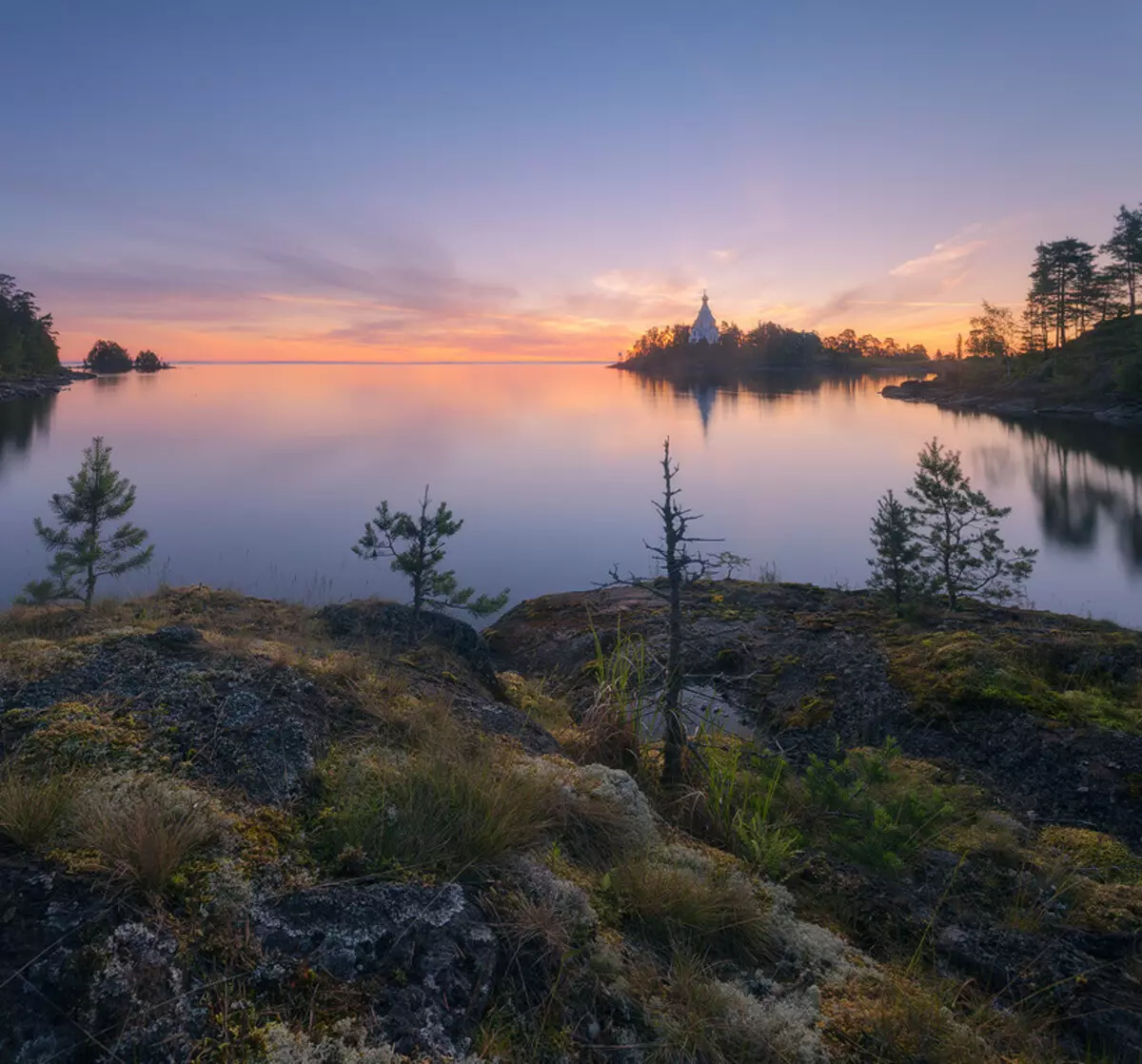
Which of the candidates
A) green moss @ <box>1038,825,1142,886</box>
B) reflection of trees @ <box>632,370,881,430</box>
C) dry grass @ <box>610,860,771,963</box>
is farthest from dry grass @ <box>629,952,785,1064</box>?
reflection of trees @ <box>632,370,881,430</box>

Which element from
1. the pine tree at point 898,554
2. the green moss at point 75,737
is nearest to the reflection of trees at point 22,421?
the pine tree at point 898,554

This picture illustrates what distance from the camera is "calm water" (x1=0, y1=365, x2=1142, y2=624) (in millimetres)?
19812

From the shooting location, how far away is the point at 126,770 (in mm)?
2936

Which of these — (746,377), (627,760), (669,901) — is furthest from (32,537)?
(746,377)

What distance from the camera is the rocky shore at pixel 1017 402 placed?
180 ft

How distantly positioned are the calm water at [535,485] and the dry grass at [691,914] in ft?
44.0

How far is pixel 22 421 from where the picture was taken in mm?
53594

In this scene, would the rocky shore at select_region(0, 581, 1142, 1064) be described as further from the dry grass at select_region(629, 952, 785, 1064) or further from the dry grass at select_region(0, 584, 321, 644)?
the dry grass at select_region(0, 584, 321, 644)

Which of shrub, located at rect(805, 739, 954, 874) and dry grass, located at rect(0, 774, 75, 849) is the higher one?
dry grass, located at rect(0, 774, 75, 849)

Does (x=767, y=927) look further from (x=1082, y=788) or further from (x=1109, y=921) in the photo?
(x=1082, y=788)

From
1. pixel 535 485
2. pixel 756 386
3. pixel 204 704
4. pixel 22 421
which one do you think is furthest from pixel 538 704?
pixel 756 386

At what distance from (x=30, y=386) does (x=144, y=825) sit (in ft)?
335

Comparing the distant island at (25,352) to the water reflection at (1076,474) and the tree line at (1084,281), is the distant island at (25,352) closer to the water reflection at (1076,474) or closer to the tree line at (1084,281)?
the water reflection at (1076,474)

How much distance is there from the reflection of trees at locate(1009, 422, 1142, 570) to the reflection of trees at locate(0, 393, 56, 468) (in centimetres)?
4658
